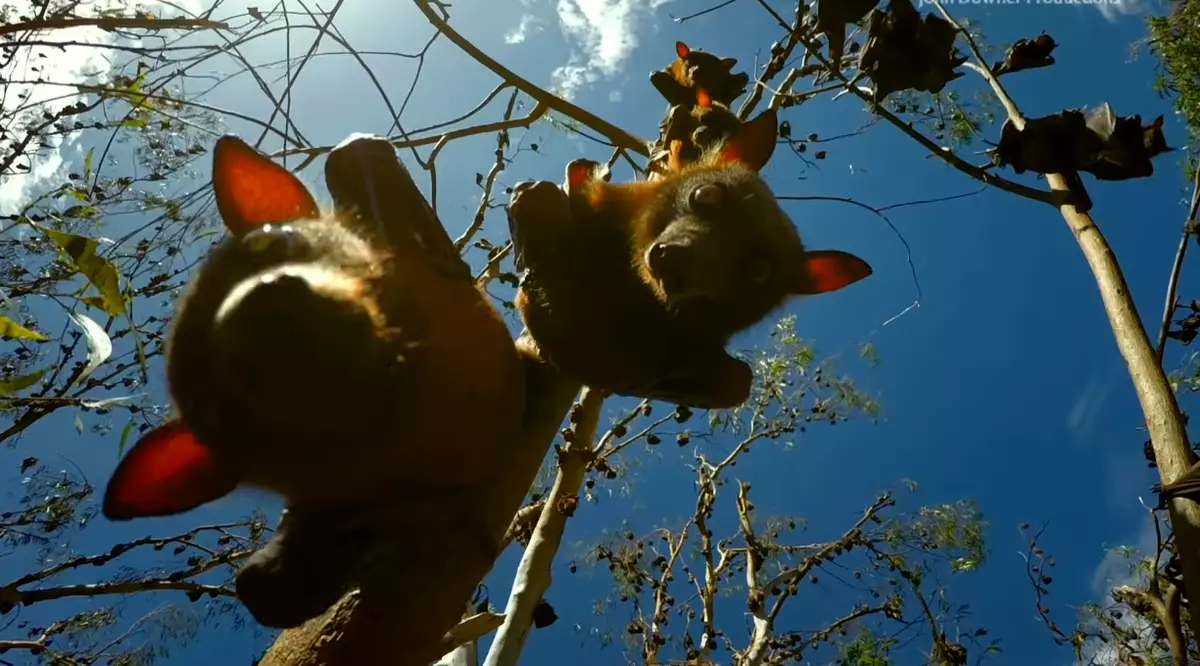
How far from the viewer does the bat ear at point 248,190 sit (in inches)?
26.3

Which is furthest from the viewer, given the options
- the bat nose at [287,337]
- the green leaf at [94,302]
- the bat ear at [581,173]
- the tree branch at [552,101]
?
the tree branch at [552,101]

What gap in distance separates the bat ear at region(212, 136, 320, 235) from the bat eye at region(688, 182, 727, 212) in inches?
13.0

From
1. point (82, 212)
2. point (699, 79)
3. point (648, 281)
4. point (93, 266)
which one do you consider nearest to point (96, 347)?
point (93, 266)

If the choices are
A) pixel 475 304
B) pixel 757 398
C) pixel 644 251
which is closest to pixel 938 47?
pixel 644 251

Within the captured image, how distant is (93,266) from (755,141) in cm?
77

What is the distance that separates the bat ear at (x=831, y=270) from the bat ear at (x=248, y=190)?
1.56 ft

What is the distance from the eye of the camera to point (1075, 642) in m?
2.14

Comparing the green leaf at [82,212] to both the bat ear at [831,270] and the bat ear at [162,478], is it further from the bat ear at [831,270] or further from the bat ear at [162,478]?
the bat ear at [831,270]

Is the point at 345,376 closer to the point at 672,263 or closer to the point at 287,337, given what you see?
the point at 287,337

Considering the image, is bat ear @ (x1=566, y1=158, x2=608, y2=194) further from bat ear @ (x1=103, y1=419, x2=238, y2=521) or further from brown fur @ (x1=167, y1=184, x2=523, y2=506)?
bat ear @ (x1=103, y1=419, x2=238, y2=521)

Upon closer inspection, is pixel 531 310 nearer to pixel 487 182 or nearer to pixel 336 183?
pixel 336 183

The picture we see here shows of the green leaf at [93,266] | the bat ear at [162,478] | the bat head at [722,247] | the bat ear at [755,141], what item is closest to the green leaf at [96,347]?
the green leaf at [93,266]

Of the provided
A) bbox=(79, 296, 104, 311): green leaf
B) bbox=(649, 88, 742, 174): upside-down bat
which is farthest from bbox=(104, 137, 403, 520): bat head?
bbox=(79, 296, 104, 311): green leaf

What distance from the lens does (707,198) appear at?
67 cm
